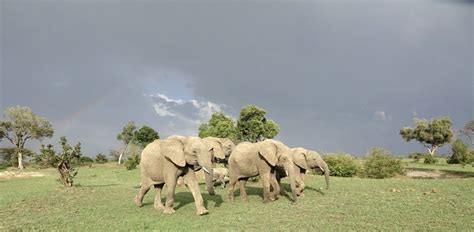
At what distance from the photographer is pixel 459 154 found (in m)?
44.2

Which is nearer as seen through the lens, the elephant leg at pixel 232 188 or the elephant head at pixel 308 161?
the elephant leg at pixel 232 188

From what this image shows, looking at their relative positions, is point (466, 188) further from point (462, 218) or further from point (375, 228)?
point (375, 228)

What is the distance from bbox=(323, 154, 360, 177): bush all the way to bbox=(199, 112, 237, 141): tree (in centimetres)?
2811

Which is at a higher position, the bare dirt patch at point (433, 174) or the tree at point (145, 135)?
the tree at point (145, 135)

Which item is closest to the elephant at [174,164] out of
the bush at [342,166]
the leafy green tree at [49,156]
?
the leafy green tree at [49,156]

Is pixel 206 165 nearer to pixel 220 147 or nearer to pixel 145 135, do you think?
pixel 220 147

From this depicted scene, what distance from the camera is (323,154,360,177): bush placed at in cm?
3025

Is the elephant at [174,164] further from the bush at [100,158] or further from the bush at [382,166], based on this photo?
the bush at [100,158]

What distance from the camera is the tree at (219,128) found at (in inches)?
2303

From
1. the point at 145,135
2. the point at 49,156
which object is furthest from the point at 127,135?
the point at 49,156

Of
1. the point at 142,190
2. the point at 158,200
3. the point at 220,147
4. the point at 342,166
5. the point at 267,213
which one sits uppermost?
the point at 220,147

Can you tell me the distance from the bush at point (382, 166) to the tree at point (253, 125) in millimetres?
30538

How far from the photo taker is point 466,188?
14727 mm

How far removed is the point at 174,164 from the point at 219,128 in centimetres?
4658
